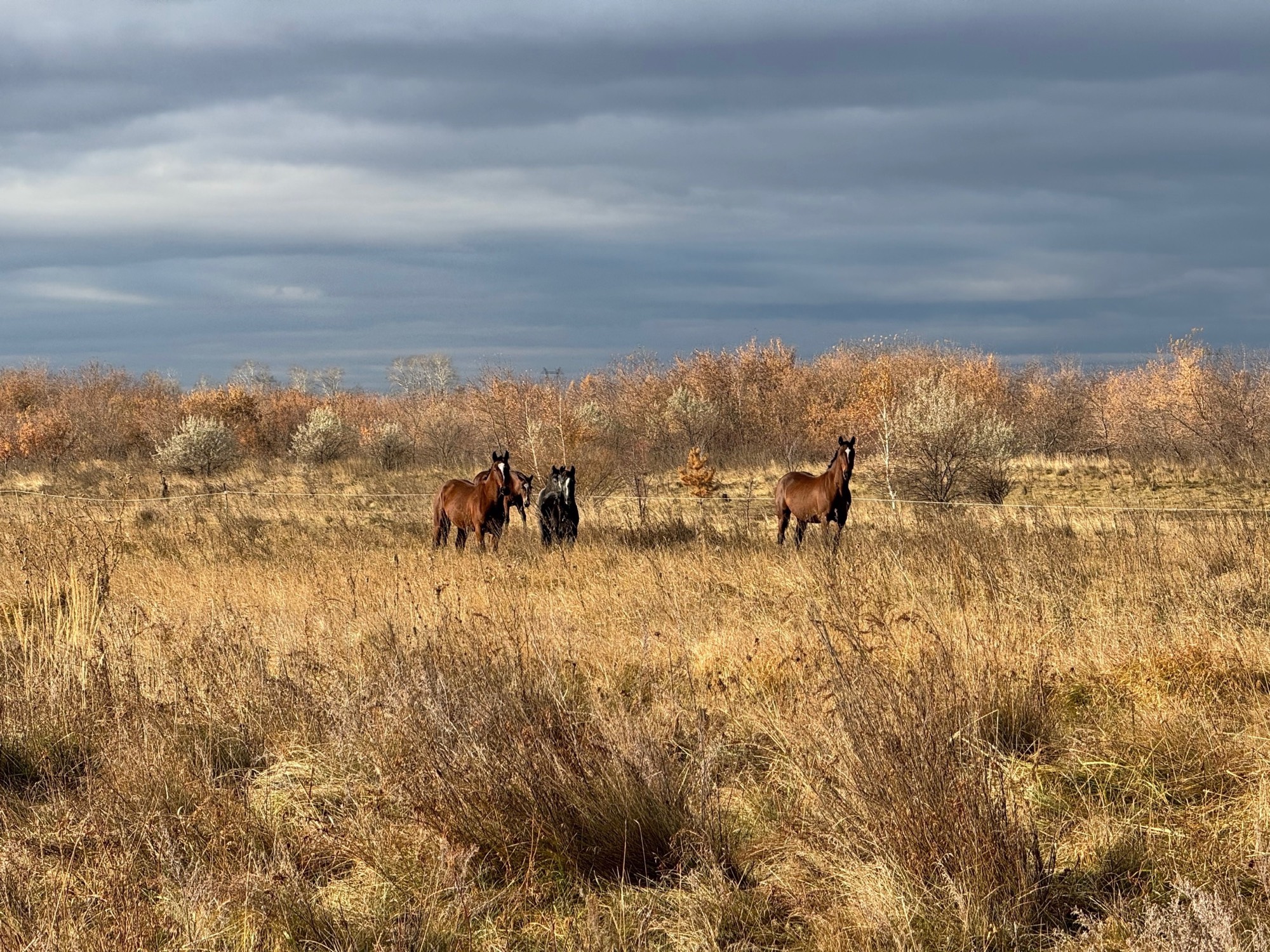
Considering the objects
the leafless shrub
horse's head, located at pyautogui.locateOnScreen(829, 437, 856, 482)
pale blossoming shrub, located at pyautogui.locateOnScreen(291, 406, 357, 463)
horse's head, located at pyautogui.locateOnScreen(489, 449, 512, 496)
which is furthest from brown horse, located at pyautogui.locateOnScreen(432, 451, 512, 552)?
pale blossoming shrub, located at pyautogui.locateOnScreen(291, 406, 357, 463)

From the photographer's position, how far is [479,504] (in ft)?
52.0

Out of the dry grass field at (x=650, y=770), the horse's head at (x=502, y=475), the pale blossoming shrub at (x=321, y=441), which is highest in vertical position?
the pale blossoming shrub at (x=321, y=441)

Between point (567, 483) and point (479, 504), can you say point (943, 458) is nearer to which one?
point (567, 483)

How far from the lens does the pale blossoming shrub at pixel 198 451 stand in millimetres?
40406

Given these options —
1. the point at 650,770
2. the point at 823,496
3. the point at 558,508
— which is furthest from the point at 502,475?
the point at 650,770

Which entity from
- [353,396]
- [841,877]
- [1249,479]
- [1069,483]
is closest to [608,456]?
[1069,483]

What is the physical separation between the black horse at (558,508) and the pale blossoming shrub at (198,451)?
27.2m

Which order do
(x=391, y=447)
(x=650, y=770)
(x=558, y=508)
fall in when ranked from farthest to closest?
(x=391, y=447)
(x=558, y=508)
(x=650, y=770)

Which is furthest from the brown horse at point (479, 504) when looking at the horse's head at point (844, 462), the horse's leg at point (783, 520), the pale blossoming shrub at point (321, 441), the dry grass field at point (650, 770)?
the pale blossoming shrub at point (321, 441)

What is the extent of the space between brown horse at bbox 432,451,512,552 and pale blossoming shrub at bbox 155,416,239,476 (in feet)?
85.3

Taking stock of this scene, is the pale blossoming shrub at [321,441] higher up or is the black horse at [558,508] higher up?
the pale blossoming shrub at [321,441]

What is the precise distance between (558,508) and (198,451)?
28.9 meters

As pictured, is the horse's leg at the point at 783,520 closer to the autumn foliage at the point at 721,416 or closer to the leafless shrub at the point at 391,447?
the autumn foliage at the point at 721,416

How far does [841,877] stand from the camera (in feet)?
12.7
